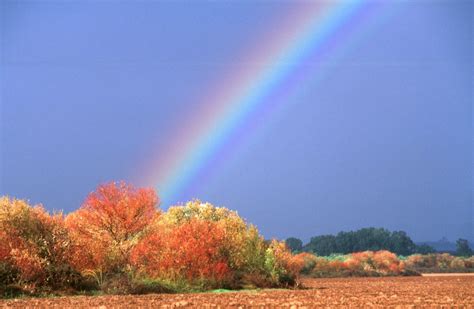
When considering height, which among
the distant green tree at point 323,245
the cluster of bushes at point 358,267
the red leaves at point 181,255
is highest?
the distant green tree at point 323,245

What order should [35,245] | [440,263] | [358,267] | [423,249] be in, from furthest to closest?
[423,249] < [440,263] < [358,267] < [35,245]

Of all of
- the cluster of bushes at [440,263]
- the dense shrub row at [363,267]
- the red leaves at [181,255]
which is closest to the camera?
the red leaves at [181,255]

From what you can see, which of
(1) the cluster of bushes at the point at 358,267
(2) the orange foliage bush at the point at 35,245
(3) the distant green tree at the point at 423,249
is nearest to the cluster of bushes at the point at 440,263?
(1) the cluster of bushes at the point at 358,267

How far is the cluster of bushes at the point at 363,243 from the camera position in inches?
7062

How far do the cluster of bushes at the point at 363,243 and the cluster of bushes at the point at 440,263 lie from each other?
205 feet

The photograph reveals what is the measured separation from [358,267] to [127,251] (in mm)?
54747

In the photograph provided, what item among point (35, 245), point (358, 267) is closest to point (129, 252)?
point (35, 245)

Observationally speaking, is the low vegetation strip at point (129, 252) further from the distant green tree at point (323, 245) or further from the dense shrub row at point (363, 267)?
the distant green tree at point (323, 245)

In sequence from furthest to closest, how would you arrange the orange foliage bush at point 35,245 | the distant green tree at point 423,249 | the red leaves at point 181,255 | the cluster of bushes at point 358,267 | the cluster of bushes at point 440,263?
the distant green tree at point 423,249
the cluster of bushes at point 440,263
the cluster of bushes at point 358,267
the red leaves at point 181,255
the orange foliage bush at point 35,245

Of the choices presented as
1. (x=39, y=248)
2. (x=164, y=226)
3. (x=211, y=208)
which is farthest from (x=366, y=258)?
(x=39, y=248)

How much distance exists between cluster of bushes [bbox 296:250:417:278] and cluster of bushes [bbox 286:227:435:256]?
258 feet

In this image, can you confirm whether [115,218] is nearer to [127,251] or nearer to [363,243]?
[127,251]

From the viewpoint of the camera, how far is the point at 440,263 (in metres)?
113

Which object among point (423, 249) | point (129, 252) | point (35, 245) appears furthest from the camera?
point (423, 249)
